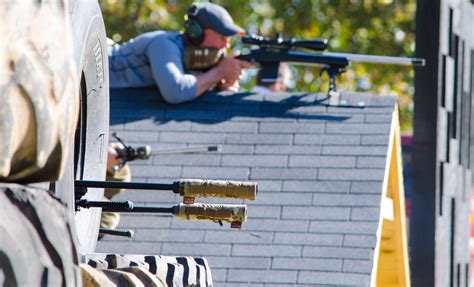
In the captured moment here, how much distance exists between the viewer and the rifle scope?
275 inches

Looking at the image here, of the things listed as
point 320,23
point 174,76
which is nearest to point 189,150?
point 174,76

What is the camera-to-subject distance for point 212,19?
6852 mm

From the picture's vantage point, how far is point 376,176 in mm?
5688

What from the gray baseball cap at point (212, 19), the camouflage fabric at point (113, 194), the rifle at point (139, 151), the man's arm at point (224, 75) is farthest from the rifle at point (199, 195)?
the gray baseball cap at point (212, 19)

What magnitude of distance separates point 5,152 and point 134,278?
0.66 m

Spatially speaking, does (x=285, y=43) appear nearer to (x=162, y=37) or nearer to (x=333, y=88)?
(x=333, y=88)

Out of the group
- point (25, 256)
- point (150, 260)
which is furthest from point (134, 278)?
point (25, 256)

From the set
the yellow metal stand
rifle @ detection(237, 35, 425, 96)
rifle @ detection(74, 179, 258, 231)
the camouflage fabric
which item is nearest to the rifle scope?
rifle @ detection(237, 35, 425, 96)

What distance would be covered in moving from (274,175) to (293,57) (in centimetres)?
153

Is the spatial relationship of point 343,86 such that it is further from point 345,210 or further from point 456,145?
point 345,210

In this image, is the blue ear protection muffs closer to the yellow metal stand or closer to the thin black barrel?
the yellow metal stand

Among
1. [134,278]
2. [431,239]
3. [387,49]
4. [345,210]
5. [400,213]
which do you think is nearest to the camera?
[134,278]

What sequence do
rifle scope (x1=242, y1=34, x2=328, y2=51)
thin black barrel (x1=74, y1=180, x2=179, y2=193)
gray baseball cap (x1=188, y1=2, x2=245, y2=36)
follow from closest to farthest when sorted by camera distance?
thin black barrel (x1=74, y1=180, x2=179, y2=193), gray baseball cap (x1=188, y1=2, x2=245, y2=36), rifle scope (x1=242, y1=34, x2=328, y2=51)

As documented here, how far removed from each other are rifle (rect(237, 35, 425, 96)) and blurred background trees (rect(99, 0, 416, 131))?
8178 millimetres
